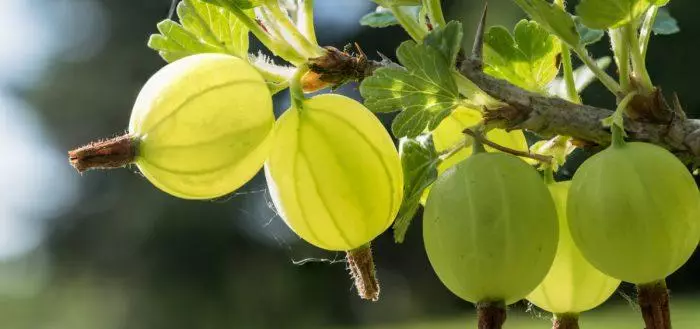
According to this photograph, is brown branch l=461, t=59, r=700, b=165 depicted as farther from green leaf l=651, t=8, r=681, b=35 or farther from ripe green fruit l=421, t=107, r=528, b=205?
green leaf l=651, t=8, r=681, b=35

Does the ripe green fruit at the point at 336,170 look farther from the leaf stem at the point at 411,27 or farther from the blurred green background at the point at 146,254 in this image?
the blurred green background at the point at 146,254

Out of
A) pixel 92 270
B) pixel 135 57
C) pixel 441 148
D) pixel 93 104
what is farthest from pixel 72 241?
pixel 441 148

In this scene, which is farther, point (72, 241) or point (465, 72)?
point (72, 241)

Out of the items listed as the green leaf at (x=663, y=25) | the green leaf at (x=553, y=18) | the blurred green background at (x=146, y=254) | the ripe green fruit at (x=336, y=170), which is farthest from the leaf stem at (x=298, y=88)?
the blurred green background at (x=146, y=254)

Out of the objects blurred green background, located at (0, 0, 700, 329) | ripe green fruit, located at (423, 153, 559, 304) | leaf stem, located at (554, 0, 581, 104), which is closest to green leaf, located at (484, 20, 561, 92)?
leaf stem, located at (554, 0, 581, 104)

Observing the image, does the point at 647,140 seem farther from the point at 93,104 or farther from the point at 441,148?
the point at 93,104

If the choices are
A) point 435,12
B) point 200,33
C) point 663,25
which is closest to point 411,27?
point 435,12
